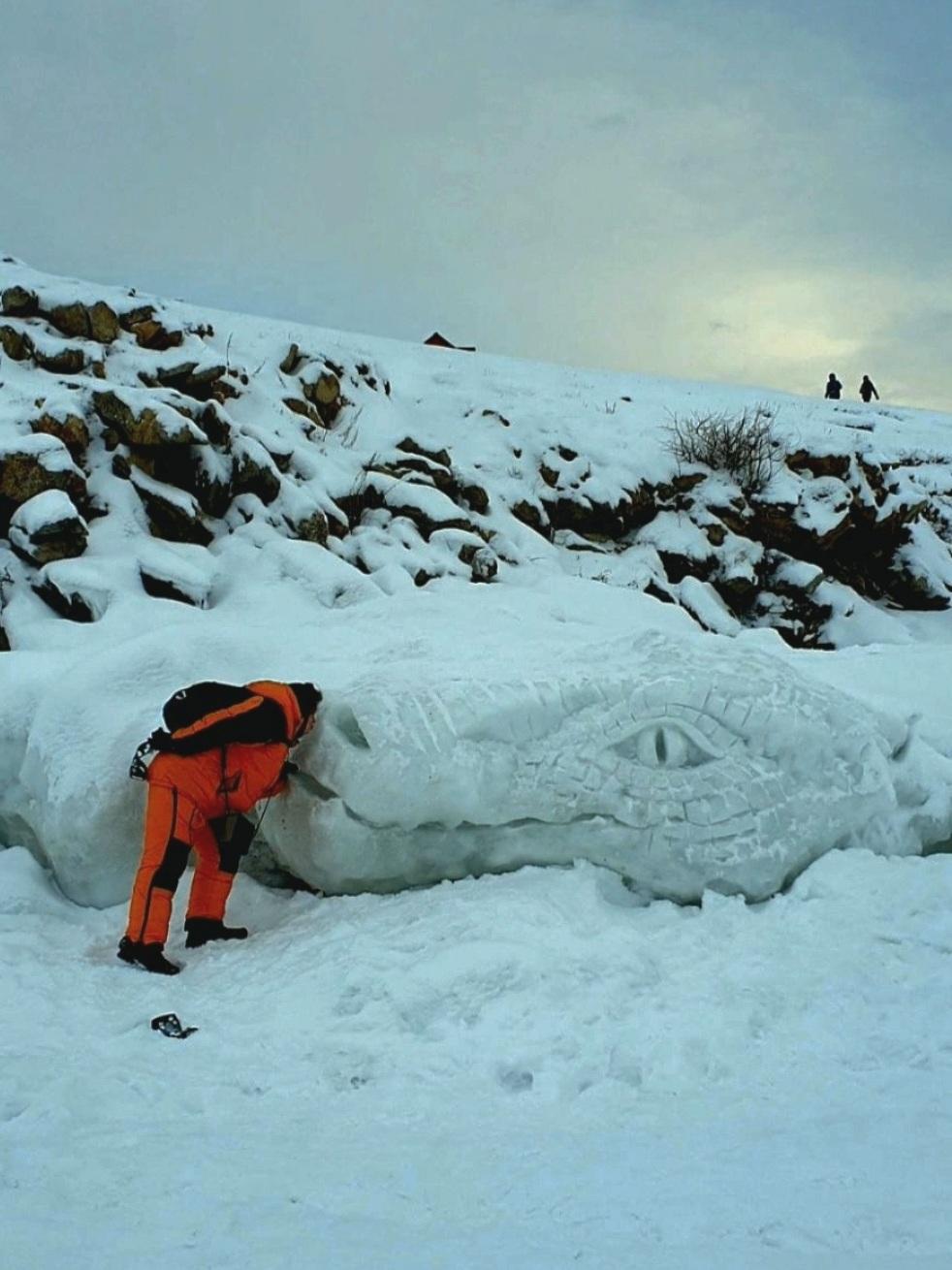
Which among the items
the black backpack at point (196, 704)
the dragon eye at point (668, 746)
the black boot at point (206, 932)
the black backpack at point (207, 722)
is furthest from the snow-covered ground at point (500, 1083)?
the black backpack at point (196, 704)

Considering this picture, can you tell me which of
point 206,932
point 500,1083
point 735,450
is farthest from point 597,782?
point 735,450

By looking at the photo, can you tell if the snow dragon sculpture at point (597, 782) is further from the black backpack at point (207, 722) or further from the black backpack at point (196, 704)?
the black backpack at point (196, 704)

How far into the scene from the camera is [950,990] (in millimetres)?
3375

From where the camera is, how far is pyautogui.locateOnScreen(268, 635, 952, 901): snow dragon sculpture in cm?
414

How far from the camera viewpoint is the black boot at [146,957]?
3.84 meters

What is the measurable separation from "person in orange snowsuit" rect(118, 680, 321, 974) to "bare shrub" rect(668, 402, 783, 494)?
1011cm

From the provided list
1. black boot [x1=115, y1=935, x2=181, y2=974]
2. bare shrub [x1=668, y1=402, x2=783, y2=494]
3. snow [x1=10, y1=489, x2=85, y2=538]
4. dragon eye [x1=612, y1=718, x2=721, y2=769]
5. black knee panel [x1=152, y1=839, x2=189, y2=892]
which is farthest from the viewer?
bare shrub [x1=668, y1=402, x2=783, y2=494]

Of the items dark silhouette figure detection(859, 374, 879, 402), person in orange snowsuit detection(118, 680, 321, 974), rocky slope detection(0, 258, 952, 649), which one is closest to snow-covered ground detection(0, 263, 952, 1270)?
person in orange snowsuit detection(118, 680, 321, 974)

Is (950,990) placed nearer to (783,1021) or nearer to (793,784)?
(783,1021)

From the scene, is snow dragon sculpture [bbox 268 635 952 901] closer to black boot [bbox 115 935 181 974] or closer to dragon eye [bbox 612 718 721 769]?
dragon eye [bbox 612 718 721 769]

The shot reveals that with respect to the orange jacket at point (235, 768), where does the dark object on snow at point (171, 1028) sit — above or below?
below

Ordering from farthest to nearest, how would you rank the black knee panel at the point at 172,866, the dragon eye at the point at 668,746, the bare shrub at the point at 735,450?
the bare shrub at the point at 735,450
the dragon eye at the point at 668,746
the black knee panel at the point at 172,866

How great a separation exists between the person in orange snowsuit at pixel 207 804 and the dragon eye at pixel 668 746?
4.59 ft

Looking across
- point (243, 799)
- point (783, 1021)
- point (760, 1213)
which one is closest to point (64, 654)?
point (243, 799)
